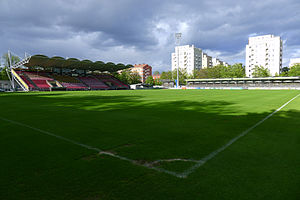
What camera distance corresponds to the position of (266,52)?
94438 mm

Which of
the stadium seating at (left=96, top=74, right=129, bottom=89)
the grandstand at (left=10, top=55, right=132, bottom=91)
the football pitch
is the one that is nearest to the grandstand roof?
the grandstand at (left=10, top=55, right=132, bottom=91)

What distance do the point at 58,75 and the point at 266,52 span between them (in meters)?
99.4

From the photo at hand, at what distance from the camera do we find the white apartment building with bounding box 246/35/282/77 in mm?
91875

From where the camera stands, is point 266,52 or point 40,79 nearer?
point 40,79

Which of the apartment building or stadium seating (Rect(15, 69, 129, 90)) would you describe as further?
the apartment building

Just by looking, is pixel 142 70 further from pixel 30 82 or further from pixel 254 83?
pixel 30 82

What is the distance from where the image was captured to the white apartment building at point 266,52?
9188cm

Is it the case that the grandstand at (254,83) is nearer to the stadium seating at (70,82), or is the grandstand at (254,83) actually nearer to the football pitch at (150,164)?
the stadium seating at (70,82)

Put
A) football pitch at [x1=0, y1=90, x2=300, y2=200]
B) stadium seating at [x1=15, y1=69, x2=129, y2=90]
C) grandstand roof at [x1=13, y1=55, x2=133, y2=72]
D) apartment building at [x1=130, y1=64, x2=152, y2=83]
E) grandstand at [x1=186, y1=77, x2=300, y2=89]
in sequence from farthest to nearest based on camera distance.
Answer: apartment building at [x1=130, y1=64, x2=152, y2=83], grandstand at [x1=186, y1=77, x2=300, y2=89], stadium seating at [x1=15, y1=69, x2=129, y2=90], grandstand roof at [x1=13, y1=55, x2=133, y2=72], football pitch at [x1=0, y1=90, x2=300, y2=200]

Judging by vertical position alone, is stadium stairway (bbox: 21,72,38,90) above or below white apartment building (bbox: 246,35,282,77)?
below

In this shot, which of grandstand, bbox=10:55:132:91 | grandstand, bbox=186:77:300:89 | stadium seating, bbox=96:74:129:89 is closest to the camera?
grandstand, bbox=10:55:132:91

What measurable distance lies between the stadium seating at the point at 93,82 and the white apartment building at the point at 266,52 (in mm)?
76859

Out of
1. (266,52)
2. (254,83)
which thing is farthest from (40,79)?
(266,52)

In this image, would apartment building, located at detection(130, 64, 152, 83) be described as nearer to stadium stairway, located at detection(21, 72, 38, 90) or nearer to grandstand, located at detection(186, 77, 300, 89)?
grandstand, located at detection(186, 77, 300, 89)
